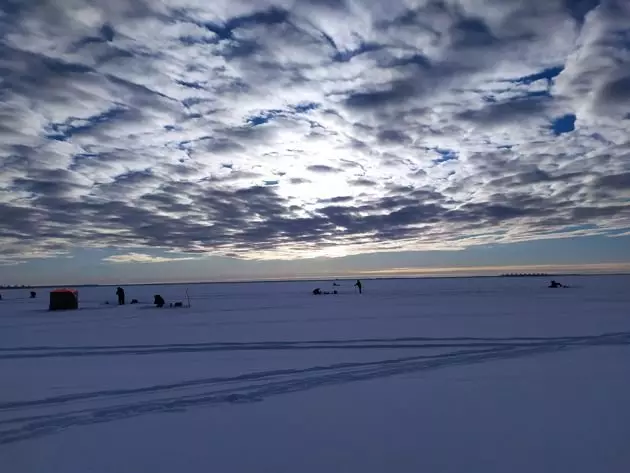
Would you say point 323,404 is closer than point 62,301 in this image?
Yes

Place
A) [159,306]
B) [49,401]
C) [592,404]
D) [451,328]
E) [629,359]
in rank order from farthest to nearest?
[159,306], [451,328], [629,359], [49,401], [592,404]

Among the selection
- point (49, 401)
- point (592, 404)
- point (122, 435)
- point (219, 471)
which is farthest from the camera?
point (49, 401)

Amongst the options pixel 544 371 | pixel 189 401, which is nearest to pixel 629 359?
pixel 544 371

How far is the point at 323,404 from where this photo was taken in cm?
662

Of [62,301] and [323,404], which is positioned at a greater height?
[62,301]

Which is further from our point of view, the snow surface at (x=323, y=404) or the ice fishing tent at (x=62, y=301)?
the ice fishing tent at (x=62, y=301)

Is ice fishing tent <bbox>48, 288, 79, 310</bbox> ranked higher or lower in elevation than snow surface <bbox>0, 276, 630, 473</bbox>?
higher

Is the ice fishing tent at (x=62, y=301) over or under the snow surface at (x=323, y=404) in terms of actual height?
over

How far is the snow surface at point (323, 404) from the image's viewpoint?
4.85m

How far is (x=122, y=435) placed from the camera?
549cm

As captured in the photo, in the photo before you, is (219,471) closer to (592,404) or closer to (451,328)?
(592,404)

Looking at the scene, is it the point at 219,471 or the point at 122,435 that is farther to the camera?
the point at 122,435

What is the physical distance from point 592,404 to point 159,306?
24.6 metres

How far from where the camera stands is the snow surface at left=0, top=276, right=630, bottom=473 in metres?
4.85
